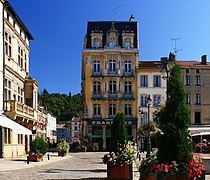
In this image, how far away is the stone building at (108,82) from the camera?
60.5 m

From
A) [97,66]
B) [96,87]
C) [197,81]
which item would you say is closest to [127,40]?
[97,66]

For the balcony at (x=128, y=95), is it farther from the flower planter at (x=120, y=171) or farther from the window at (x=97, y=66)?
the flower planter at (x=120, y=171)

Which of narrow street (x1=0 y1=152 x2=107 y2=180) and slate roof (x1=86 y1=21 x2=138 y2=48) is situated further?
slate roof (x1=86 y1=21 x2=138 y2=48)

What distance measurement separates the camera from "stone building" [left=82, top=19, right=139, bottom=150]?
60.5 meters

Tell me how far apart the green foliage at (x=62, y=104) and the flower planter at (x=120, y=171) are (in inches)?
4555

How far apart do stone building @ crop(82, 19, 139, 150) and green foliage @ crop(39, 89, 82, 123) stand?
233ft

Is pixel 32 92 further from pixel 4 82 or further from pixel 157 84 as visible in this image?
pixel 157 84

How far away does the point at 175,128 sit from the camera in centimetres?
1079

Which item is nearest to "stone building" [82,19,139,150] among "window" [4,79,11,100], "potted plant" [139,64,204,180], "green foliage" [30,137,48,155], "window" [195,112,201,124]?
"window" [195,112,201,124]

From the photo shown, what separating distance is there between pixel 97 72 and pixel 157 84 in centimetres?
912

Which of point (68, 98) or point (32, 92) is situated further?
point (68, 98)

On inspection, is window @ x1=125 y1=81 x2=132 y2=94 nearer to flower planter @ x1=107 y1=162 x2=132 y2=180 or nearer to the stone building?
the stone building

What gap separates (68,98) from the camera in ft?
480

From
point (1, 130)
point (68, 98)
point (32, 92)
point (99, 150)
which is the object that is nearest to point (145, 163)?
point (1, 130)
